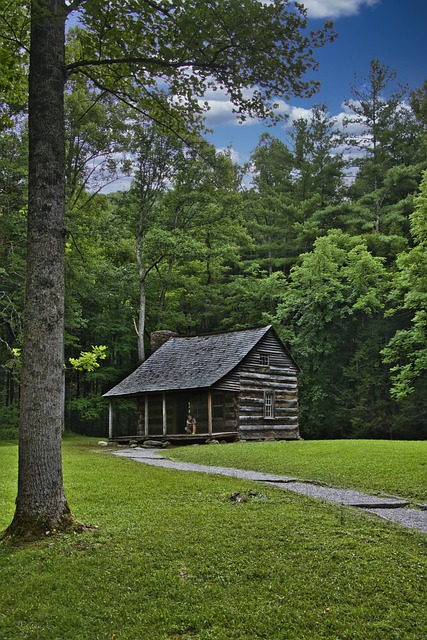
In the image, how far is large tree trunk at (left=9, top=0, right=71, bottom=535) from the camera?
7601mm

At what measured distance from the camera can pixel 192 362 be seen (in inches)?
1182

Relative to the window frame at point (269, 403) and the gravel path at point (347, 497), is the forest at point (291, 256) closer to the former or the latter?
the window frame at point (269, 403)

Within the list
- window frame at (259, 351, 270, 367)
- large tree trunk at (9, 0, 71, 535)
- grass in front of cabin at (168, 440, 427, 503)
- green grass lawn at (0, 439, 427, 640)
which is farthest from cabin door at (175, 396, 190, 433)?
large tree trunk at (9, 0, 71, 535)

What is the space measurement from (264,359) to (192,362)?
384 centimetres

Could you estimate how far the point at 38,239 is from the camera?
26.5 ft

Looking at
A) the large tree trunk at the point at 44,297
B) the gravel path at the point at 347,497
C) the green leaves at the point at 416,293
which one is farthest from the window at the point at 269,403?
the large tree trunk at the point at 44,297

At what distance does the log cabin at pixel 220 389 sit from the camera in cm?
2764

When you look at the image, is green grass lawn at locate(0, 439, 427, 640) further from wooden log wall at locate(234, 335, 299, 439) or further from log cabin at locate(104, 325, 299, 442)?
wooden log wall at locate(234, 335, 299, 439)


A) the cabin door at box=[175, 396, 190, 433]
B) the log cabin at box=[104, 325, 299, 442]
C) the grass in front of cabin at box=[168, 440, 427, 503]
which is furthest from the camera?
the cabin door at box=[175, 396, 190, 433]

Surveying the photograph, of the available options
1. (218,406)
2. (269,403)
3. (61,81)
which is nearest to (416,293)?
(269,403)

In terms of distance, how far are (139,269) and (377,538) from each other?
33295 millimetres

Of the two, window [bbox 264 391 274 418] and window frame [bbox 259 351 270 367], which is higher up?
window frame [bbox 259 351 270 367]

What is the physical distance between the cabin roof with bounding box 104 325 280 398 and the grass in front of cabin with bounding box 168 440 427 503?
5.67 metres

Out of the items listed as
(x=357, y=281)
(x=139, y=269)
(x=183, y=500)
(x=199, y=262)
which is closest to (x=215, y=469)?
(x=183, y=500)
